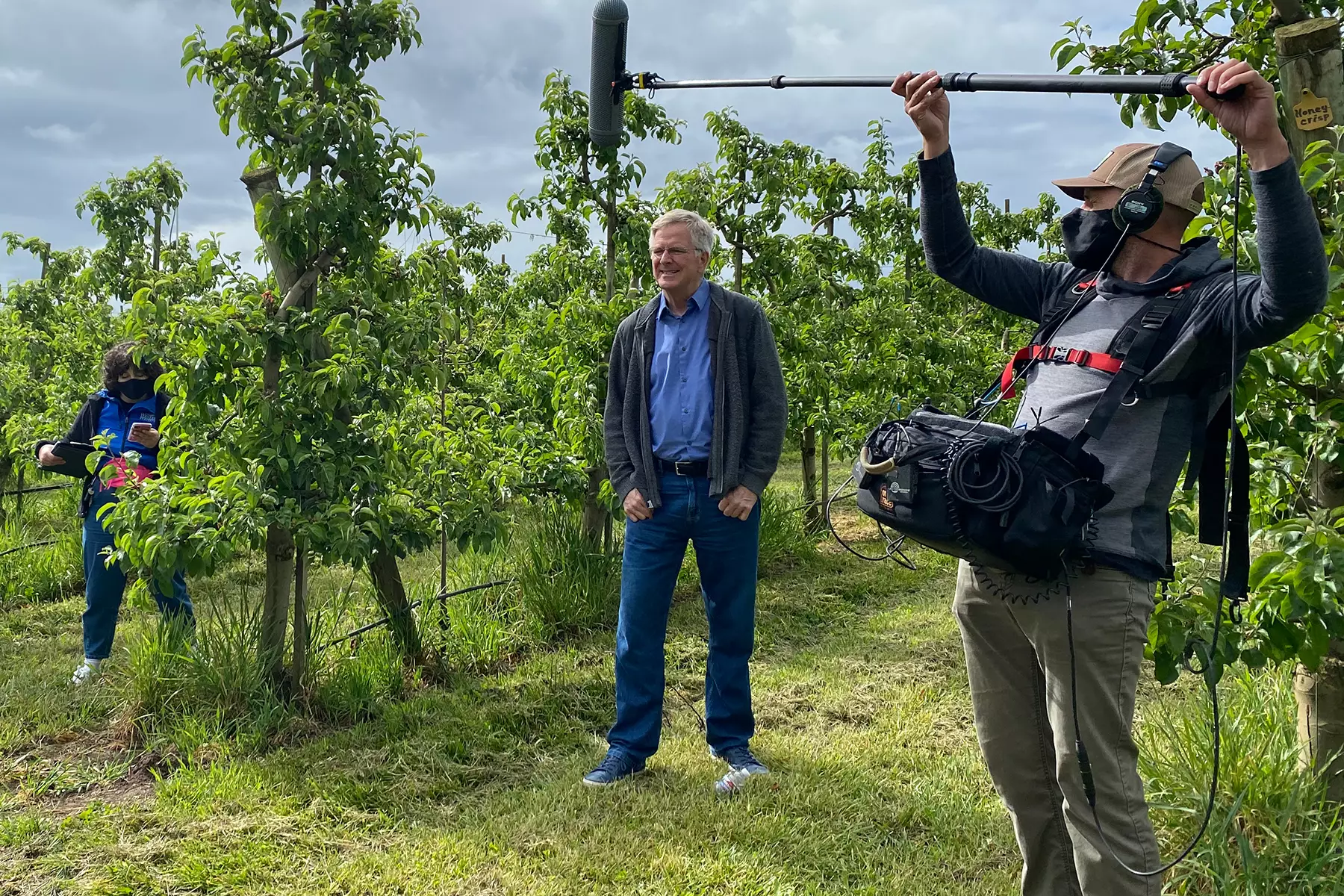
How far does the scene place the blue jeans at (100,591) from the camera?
5203 mm

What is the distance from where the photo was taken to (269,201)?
4254 mm

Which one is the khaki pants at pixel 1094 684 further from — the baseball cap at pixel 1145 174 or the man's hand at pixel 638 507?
the man's hand at pixel 638 507

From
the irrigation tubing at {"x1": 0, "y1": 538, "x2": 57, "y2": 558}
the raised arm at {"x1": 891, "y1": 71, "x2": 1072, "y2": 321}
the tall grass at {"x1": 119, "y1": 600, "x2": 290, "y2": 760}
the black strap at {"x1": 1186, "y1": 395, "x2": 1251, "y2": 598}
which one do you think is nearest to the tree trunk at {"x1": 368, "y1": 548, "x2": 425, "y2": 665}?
the tall grass at {"x1": 119, "y1": 600, "x2": 290, "y2": 760}

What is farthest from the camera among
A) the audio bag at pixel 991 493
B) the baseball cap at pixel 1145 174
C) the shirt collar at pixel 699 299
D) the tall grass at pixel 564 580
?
the tall grass at pixel 564 580

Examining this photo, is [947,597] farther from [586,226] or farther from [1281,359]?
[1281,359]

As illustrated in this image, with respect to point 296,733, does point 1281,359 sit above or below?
above

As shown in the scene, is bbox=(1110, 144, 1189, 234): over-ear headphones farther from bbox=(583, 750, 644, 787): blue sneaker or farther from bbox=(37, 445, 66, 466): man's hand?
bbox=(37, 445, 66, 466): man's hand

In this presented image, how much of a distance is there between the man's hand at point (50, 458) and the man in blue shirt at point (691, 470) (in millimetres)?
3115

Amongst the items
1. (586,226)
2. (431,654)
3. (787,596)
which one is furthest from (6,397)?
(787,596)

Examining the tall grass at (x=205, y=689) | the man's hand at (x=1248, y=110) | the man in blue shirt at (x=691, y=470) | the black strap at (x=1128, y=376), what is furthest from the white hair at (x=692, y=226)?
the tall grass at (x=205, y=689)

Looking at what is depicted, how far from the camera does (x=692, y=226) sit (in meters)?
3.79

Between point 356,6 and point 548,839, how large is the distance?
348cm

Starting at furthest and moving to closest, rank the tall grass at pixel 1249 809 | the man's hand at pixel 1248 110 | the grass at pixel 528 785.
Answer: the grass at pixel 528 785
the tall grass at pixel 1249 809
the man's hand at pixel 1248 110

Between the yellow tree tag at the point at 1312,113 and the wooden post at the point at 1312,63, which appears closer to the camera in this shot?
the yellow tree tag at the point at 1312,113
